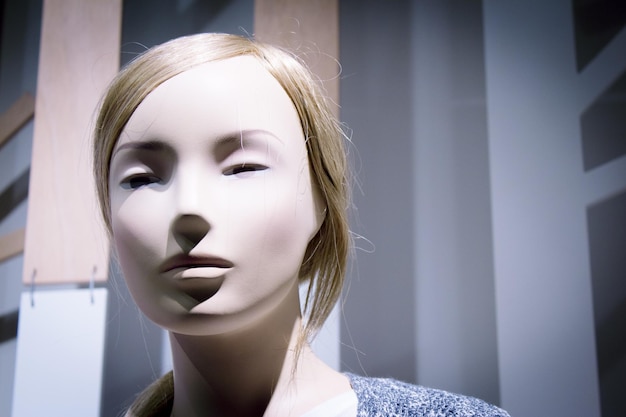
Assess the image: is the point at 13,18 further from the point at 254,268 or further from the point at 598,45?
the point at 598,45

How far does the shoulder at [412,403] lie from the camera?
0.87m

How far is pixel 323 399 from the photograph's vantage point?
87 cm

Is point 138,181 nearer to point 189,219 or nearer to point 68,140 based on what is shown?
point 189,219

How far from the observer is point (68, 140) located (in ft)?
4.78

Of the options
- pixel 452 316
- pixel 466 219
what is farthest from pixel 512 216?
pixel 452 316

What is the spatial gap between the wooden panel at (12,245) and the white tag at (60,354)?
171 mm

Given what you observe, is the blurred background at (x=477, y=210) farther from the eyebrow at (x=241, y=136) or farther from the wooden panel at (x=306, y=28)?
the eyebrow at (x=241, y=136)

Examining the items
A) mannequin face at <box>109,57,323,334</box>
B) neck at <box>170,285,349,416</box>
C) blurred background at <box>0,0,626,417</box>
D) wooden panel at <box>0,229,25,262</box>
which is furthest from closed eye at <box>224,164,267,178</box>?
wooden panel at <box>0,229,25,262</box>

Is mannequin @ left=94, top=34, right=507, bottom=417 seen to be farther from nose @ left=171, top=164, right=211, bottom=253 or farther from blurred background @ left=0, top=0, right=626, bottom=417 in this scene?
blurred background @ left=0, top=0, right=626, bottom=417

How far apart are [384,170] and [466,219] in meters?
0.26

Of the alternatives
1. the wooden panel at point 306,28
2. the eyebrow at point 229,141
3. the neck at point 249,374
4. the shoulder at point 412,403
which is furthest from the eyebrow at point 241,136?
the wooden panel at point 306,28

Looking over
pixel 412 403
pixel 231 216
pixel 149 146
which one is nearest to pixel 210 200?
pixel 231 216

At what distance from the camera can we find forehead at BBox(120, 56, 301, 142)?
2.59ft

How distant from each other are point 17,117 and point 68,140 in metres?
0.25
